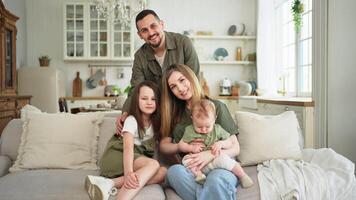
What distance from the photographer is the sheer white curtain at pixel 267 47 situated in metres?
6.14

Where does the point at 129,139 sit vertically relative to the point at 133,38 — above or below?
below

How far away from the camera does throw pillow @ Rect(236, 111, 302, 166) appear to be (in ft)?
7.62

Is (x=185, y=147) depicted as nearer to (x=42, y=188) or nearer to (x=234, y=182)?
(x=234, y=182)

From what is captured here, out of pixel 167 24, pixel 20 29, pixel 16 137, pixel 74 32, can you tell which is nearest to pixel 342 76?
pixel 16 137

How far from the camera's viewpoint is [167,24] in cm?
648

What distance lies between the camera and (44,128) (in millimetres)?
2443

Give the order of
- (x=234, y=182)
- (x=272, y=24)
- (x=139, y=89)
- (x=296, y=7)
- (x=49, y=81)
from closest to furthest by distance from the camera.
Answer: (x=234, y=182) < (x=139, y=89) < (x=296, y=7) < (x=49, y=81) < (x=272, y=24)

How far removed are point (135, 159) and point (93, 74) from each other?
4681 mm

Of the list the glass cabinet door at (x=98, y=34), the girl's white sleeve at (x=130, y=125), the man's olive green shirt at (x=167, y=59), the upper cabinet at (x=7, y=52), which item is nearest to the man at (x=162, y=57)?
the man's olive green shirt at (x=167, y=59)

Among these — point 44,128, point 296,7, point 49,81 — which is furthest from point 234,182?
point 49,81

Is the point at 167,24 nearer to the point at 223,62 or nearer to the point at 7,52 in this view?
the point at 223,62

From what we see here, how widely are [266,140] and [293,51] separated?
11.3 feet

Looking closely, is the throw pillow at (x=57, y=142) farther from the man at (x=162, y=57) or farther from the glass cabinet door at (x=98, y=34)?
the glass cabinet door at (x=98, y=34)

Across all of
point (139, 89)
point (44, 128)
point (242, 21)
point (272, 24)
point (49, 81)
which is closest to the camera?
point (139, 89)
